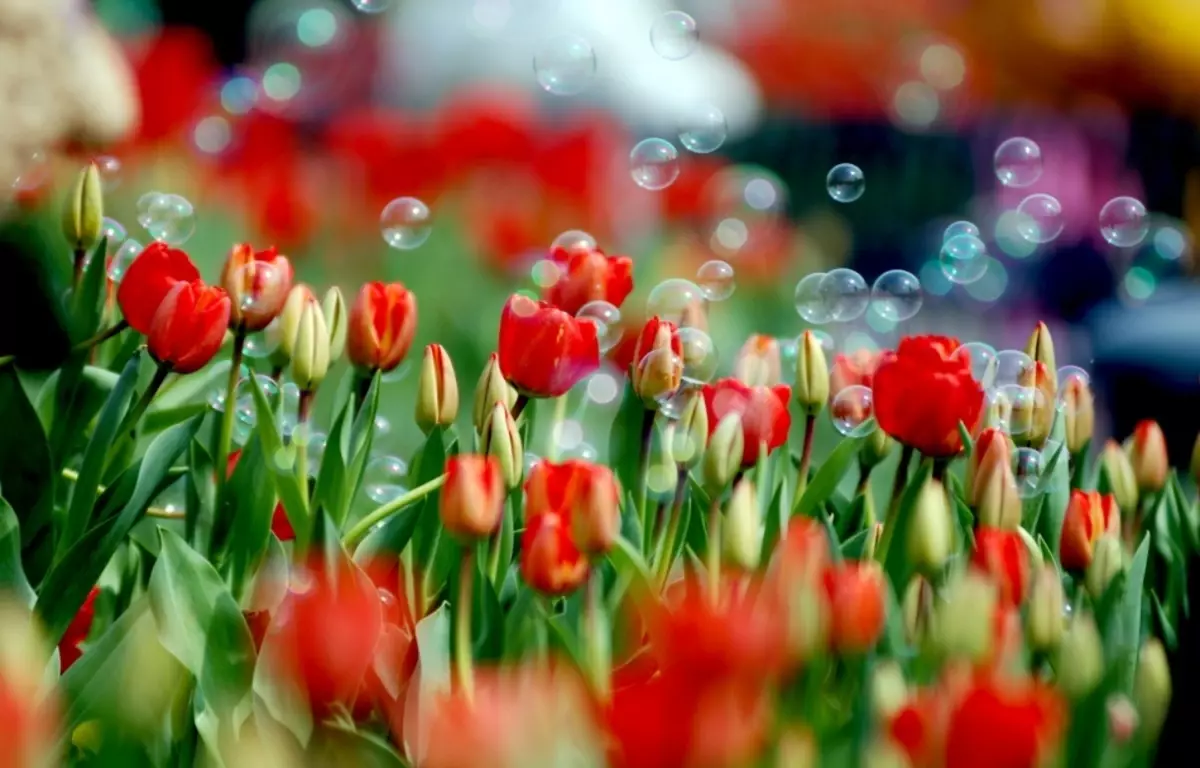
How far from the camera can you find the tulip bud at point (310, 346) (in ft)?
3.12

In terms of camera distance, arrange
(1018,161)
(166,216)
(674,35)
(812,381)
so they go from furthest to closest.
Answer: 1. (1018,161)
2. (674,35)
3. (166,216)
4. (812,381)

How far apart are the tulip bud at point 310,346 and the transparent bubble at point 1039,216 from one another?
1.13 metres

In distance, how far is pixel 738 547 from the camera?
2.60 ft

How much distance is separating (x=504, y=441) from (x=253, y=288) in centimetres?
21

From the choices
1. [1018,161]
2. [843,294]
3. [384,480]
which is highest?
[1018,161]

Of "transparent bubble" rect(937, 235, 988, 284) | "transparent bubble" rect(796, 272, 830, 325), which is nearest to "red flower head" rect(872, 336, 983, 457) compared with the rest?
"transparent bubble" rect(796, 272, 830, 325)

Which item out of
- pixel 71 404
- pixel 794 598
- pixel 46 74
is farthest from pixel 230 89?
pixel 794 598

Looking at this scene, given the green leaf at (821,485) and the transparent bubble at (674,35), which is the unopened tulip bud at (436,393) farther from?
the transparent bubble at (674,35)

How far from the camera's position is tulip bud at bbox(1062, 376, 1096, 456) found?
1.04 m

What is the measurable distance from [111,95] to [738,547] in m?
1.56

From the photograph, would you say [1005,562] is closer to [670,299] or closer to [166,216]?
[670,299]

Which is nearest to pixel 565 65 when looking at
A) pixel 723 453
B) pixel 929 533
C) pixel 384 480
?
pixel 384 480

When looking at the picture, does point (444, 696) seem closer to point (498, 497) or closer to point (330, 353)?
point (498, 497)

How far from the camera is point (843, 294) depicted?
1568 millimetres
